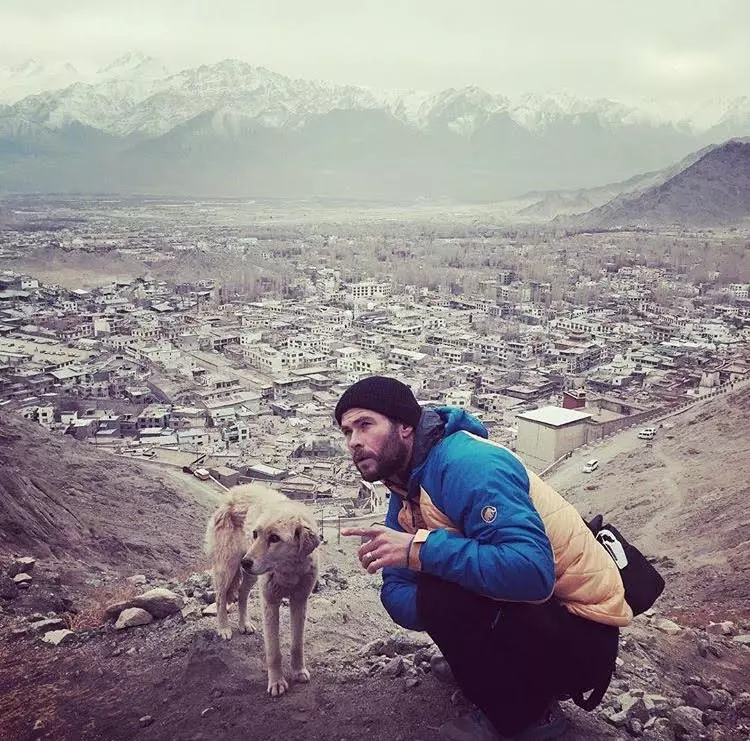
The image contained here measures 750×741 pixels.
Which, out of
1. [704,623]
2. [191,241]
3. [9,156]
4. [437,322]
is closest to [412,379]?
[437,322]

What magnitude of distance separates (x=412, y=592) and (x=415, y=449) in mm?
310

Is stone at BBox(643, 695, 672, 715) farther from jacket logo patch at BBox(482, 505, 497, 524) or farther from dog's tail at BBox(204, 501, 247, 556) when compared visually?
dog's tail at BBox(204, 501, 247, 556)

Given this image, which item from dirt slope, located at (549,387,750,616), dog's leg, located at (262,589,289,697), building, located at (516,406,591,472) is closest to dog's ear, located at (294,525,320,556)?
dog's leg, located at (262,589,289,697)

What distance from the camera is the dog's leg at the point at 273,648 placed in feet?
6.12

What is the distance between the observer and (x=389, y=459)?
1.48 meters

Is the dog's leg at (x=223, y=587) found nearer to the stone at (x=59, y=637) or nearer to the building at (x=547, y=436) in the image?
the stone at (x=59, y=637)

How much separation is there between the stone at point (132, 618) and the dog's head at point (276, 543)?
0.67 m

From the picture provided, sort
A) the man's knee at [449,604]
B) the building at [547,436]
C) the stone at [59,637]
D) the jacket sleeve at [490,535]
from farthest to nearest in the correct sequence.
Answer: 1. the building at [547,436]
2. the stone at [59,637]
3. the man's knee at [449,604]
4. the jacket sleeve at [490,535]

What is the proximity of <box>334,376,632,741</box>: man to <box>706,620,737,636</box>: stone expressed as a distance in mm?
1857

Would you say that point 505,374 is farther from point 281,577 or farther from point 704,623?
point 281,577

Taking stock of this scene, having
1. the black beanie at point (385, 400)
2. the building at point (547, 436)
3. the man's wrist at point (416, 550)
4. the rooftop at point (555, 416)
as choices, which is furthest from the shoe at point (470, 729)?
the rooftop at point (555, 416)

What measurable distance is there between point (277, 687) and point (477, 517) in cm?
86

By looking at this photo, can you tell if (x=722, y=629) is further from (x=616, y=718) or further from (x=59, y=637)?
(x=59, y=637)

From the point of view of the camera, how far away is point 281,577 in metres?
1.88
